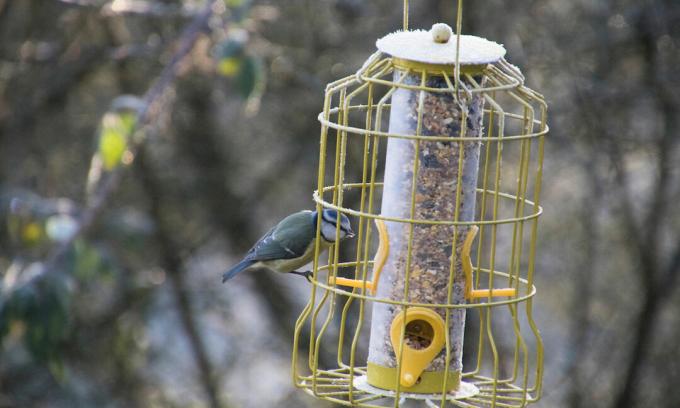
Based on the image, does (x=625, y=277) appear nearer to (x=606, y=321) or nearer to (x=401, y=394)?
(x=606, y=321)

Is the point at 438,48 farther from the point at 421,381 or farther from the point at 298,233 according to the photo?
the point at 298,233

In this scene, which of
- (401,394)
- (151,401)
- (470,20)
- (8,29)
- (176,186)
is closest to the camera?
(401,394)

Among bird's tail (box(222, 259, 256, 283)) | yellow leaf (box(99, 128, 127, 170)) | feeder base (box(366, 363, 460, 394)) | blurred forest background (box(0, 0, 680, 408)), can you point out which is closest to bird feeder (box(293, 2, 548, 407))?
feeder base (box(366, 363, 460, 394))

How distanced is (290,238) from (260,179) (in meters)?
4.27

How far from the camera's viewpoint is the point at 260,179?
29.8ft

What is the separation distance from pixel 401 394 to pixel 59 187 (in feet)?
19.3

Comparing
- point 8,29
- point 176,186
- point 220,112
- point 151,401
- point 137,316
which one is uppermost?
point 8,29

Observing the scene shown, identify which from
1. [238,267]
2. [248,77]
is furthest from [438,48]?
[248,77]

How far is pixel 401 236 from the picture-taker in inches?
152

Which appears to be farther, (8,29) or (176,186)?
(176,186)

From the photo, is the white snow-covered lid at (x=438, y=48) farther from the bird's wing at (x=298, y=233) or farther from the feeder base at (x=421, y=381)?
the bird's wing at (x=298, y=233)

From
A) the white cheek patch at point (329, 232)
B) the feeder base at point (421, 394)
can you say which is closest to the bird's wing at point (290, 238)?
the white cheek patch at point (329, 232)

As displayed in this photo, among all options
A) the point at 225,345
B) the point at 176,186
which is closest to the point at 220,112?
the point at 176,186

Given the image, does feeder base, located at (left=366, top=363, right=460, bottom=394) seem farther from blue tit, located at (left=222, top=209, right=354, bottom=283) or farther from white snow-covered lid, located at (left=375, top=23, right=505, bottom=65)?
white snow-covered lid, located at (left=375, top=23, right=505, bottom=65)
